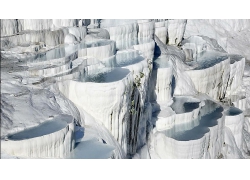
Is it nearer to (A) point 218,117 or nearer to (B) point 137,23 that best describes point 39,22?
(B) point 137,23

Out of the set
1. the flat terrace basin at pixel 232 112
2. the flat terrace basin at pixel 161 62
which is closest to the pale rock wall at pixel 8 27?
the flat terrace basin at pixel 161 62

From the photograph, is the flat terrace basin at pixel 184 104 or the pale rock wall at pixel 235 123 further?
the pale rock wall at pixel 235 123

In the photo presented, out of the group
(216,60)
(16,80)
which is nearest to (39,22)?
(16,80)

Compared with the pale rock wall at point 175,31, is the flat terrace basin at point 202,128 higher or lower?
lower

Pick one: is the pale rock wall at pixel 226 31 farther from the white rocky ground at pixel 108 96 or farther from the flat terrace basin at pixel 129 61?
the flat terrace basin at pixel 129 61

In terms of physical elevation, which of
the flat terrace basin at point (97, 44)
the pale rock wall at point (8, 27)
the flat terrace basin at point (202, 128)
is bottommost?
the flat terrace basin at point (202, 128)
